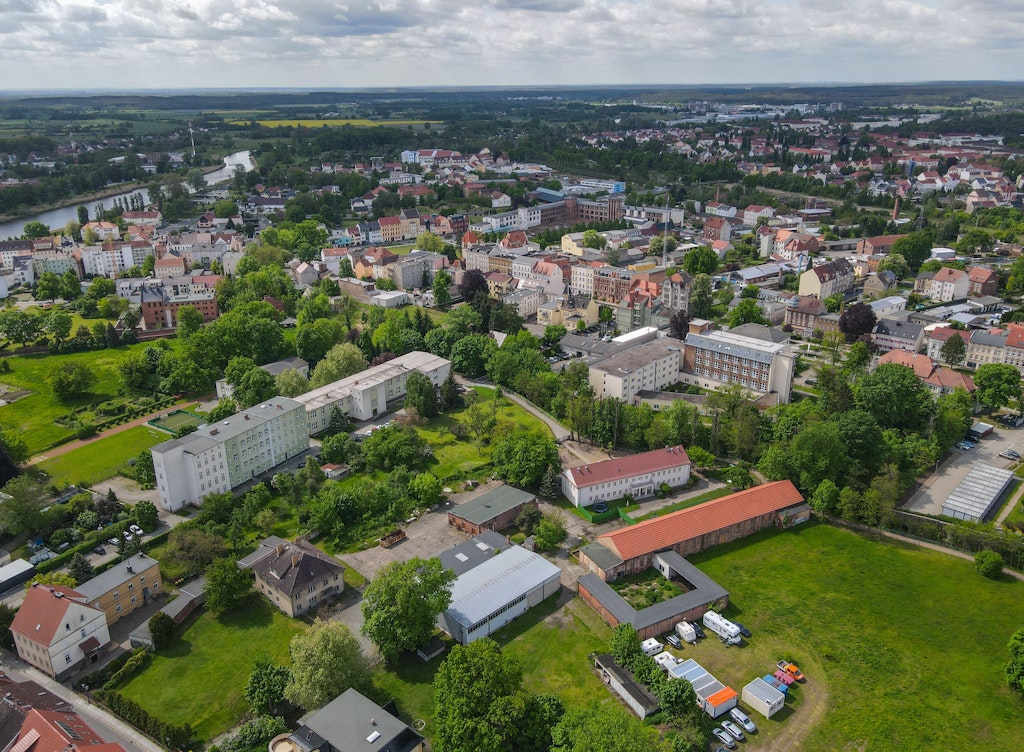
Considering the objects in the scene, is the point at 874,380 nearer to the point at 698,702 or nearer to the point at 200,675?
the point at 698,702

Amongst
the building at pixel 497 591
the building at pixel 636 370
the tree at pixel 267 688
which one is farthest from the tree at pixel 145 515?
the building at pixel 636 370

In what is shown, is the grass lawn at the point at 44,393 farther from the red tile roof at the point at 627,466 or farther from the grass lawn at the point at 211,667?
the red tile roof at the point at 627,466

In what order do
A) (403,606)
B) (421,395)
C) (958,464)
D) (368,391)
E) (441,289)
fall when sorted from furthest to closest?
(441,289)
(368,391)
(421,395)
(958,464)
(403,606)

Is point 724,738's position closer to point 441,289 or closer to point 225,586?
point 225,586

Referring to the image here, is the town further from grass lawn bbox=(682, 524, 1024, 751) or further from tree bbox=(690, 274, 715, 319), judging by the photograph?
tree bbox=(690, 274, 715, 319)

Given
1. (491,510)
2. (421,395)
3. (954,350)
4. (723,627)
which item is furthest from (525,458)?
(954,350)

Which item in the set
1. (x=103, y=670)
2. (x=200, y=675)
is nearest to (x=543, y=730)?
(x=200, y=675)
